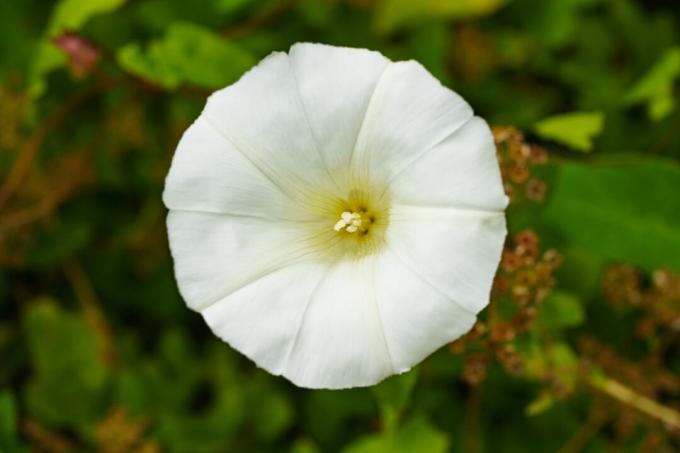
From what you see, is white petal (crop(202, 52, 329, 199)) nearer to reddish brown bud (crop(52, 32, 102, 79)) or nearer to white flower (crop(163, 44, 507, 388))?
Result: white flower (crop(163, 44, 507, 388))

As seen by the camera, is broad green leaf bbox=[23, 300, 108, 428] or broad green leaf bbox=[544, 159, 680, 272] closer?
broad green leaf bbox=[544, 159, 680, 272]

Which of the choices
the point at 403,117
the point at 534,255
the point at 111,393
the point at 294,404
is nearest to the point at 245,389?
the point at 294,404

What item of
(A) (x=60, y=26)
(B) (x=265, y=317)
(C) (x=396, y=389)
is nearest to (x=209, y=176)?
(B) (x=265, y=317)

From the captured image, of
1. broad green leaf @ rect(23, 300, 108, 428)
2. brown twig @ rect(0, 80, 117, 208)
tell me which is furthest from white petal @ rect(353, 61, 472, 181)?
broad green leaf @ rect(23, 300, 108, 428)

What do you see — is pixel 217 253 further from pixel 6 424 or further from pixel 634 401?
pixel 634 401

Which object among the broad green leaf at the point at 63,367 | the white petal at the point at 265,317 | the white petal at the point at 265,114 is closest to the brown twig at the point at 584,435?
the white petal at the point at 265,317

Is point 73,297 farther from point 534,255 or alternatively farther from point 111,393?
point 534,255
